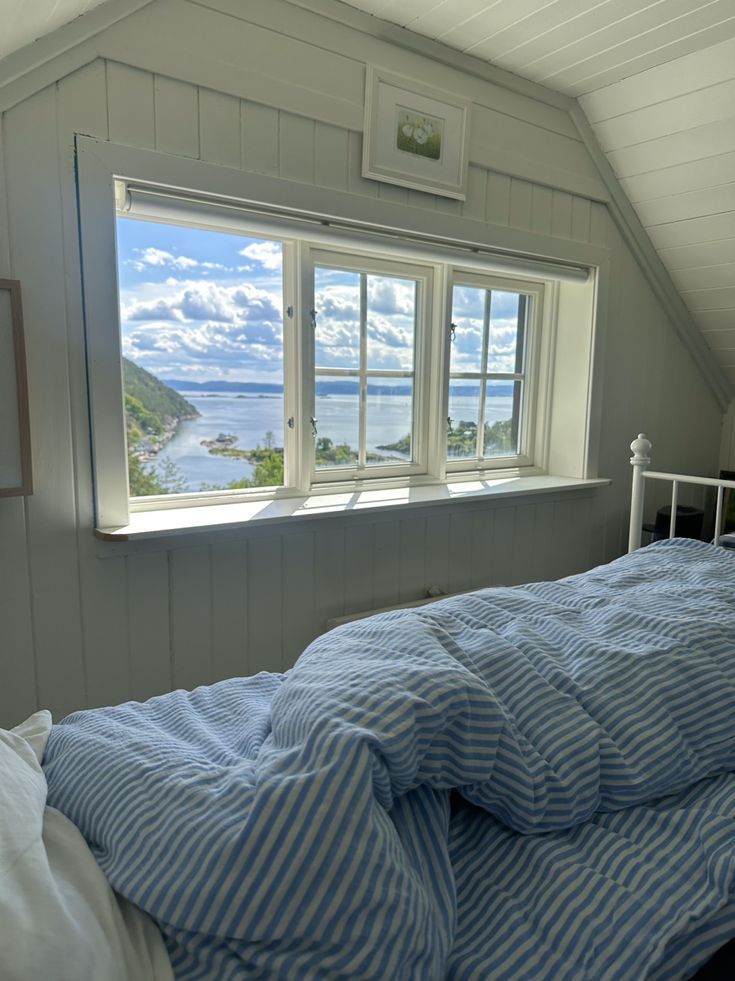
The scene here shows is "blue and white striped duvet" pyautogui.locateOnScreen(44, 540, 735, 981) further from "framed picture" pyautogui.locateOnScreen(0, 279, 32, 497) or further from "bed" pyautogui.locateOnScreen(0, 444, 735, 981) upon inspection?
"framed picture" pyautogui.locateOnScreen(0, 279, 32, 497)

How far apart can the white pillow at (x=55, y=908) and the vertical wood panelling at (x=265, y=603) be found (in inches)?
51.0

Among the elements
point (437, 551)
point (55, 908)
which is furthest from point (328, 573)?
point (55, 908)

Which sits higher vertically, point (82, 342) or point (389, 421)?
point (82, 342)

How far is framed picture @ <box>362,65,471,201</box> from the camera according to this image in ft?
6.81

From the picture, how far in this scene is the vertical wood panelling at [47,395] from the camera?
1563mm

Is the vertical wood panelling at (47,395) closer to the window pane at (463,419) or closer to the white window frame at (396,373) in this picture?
the white window frame at (396,373)

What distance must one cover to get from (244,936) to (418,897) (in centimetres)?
16

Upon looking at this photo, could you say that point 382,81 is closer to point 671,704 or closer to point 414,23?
point 414,23

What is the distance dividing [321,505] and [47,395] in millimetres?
900

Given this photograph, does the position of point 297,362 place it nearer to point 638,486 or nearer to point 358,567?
point 358,567

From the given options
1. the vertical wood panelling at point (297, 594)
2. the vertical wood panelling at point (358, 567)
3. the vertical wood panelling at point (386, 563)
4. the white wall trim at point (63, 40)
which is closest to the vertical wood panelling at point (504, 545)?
the vertical wood panelling at point (386, 563)

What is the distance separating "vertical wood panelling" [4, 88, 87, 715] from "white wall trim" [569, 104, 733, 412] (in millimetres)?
1998

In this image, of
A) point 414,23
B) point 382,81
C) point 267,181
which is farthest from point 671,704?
point 414,23

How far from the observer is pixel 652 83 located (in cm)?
238
